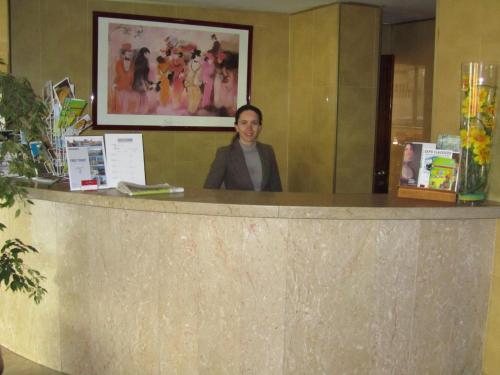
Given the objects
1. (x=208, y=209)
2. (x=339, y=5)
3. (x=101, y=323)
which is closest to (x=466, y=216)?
(x=208, y=209)

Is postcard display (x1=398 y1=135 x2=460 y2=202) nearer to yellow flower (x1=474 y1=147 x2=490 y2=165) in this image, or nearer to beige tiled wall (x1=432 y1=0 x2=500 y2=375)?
yellow flower (x1=474 y1=147 x2=490 y2=165)

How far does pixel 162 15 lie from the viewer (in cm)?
588

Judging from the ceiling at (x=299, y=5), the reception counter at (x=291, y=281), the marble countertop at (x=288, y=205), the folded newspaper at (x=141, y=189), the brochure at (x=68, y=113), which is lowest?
the reception counter at (x=291, y=281)

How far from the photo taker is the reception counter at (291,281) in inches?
117

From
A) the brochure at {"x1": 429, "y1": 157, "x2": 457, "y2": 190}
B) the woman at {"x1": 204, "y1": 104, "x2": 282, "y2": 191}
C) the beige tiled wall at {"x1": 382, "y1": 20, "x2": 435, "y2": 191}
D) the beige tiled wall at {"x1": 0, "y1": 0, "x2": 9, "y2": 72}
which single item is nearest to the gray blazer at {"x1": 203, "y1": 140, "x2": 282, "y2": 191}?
the woman at {"x1": 204, "y1": 104, "x2": 282, "y2": 191}

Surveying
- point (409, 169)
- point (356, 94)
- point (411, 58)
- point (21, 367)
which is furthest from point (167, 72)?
point (409, 169)

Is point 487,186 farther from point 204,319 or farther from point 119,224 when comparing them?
point 119,224

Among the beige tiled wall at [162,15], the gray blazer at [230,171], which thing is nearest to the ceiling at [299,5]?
the beige tiled wall at [162,15]

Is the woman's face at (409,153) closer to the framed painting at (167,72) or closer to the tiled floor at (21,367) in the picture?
the tiled floor at (21,367)

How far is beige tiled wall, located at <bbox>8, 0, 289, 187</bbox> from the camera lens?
5461mm

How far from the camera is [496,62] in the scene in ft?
10.4

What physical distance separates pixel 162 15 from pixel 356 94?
6.22ft

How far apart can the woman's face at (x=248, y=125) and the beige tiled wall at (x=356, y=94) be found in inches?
67.0

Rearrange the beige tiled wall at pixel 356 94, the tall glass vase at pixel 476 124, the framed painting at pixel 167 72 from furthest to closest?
the beige tiled wall at pixel 356 94, the framed painting at pixel 167 72, the tall glass vase at pixel 476 124
